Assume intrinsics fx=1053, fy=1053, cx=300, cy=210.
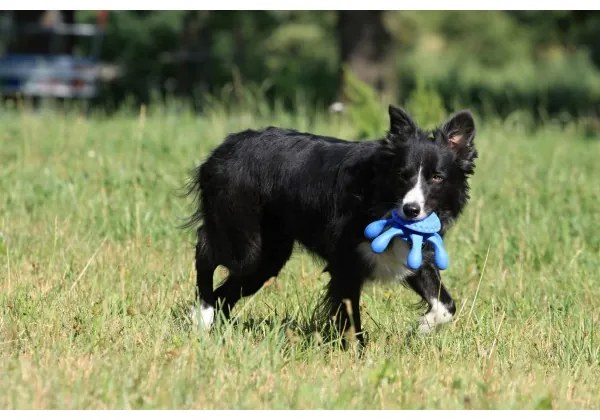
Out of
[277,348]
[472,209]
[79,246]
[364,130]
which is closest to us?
[277,348]

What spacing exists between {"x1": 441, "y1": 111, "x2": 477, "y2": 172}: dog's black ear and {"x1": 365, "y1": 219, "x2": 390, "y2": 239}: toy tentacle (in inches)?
23.3

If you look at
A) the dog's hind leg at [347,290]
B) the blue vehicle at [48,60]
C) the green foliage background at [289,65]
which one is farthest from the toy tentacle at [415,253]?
the blue vehicle at [48,60]

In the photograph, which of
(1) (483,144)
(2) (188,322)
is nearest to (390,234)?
(2) (188,322)

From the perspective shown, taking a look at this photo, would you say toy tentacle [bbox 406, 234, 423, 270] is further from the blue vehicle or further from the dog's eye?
the blue vehicle

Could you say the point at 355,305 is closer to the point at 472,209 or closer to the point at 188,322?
the point at 188,322

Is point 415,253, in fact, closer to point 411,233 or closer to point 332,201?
point 411,233

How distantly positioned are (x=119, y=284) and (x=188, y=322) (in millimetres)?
966

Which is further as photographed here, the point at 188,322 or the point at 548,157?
the point at 548,157

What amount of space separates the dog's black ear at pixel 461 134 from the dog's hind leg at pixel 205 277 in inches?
69.7

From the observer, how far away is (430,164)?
5645mm

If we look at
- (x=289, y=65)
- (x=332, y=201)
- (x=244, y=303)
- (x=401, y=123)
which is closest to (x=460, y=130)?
(x=401, y=123)

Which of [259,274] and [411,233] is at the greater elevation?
[411,233]

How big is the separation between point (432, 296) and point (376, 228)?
72 centimetres

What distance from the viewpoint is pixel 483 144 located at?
11984mm
